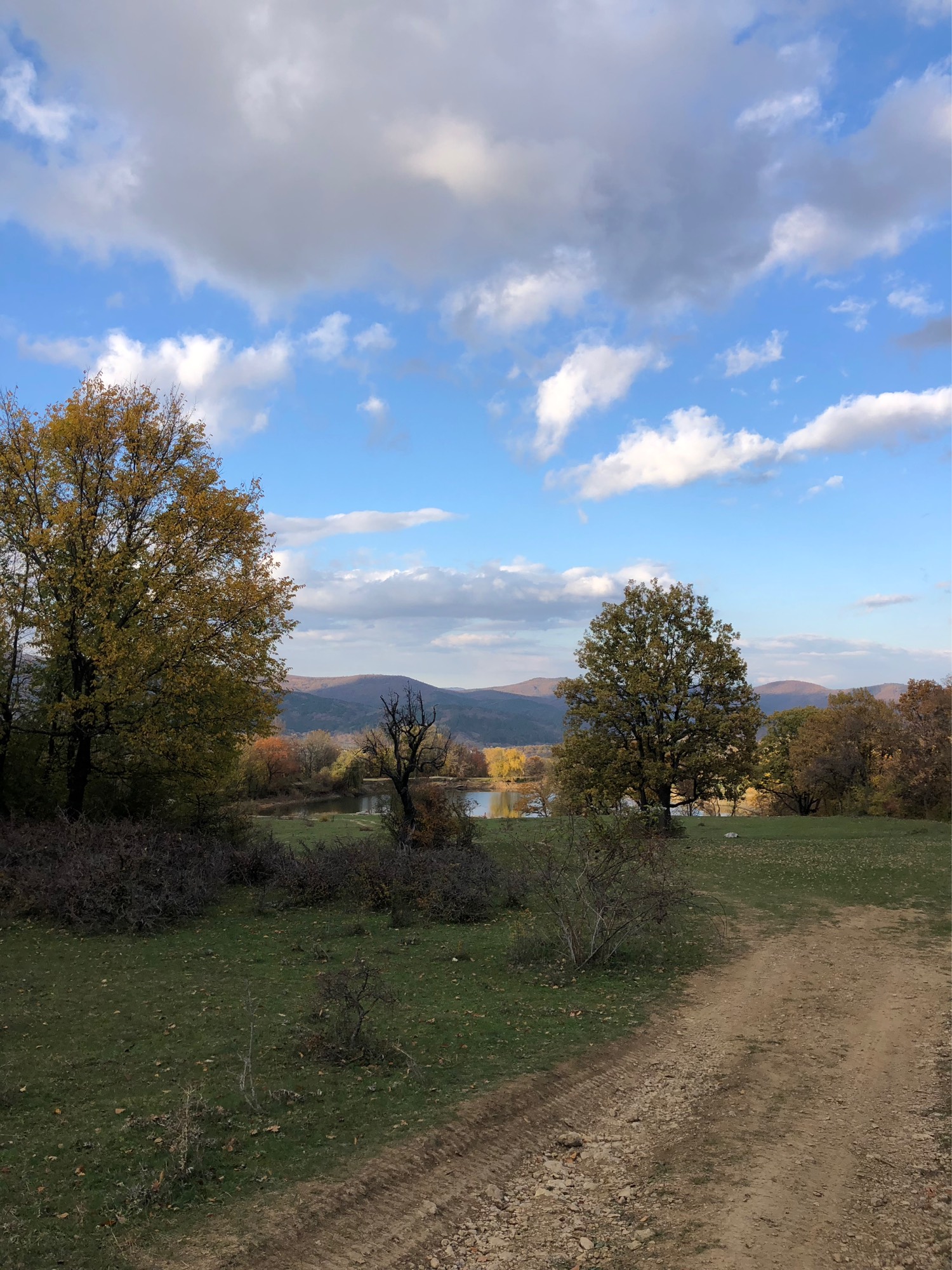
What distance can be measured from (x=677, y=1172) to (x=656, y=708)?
71.6 ft

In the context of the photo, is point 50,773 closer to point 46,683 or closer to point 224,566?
point 46,683

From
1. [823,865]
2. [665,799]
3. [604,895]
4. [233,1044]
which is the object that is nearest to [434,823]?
[604,895]

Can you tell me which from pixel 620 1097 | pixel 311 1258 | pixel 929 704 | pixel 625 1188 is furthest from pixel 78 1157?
pixel 929 704

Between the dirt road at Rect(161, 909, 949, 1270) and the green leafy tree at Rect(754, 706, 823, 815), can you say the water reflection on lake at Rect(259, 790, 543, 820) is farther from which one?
the dirt road at Rect(161, 909, 949, 1270)

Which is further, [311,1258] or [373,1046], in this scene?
[373,1046]

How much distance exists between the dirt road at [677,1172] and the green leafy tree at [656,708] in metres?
17.4

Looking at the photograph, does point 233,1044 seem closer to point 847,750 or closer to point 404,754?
point 404,754

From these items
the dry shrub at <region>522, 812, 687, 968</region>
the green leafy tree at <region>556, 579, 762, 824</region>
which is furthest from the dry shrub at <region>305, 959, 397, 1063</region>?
the green leafy tree at <region>556, 579, 762, 824</region>

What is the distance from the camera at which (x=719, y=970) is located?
11383mm

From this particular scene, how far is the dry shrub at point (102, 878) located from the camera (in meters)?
12.8

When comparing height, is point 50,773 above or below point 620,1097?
above

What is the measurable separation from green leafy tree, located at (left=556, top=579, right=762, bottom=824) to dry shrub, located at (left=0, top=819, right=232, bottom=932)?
1444 cm

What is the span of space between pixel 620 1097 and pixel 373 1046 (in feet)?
8.41

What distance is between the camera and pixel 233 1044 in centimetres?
787
